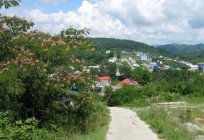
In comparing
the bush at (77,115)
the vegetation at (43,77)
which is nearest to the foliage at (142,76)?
the bush at (77,115)

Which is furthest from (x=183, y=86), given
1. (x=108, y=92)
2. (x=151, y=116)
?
(x=151, y=116)

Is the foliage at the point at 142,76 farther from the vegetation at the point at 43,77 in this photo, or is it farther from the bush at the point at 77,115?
the vegetation at the point at 43,77

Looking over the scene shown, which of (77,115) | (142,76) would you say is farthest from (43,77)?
(142,76)

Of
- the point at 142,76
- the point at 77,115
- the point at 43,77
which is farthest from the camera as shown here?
the point at 142,76

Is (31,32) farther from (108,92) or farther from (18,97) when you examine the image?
(108,92)

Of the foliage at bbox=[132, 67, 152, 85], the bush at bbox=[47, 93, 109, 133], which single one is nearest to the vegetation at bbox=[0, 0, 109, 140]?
the bush at bbox=[47, 93, 109, 133]

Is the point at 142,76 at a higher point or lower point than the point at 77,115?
lower

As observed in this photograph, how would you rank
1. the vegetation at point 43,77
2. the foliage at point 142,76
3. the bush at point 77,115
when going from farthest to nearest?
1. the foliage at point 142,76
2. the bush at point 77,115
3. the vegetation at point 43,77

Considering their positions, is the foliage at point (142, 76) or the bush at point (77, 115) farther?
the foliage at point (142, 76)

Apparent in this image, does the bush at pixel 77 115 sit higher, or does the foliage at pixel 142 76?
the bush at pixel 77 115

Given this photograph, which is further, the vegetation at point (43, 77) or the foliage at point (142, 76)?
the foliage at point (142, 76)

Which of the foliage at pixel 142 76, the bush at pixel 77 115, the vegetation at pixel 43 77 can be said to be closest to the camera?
the vegetation at pixel 43 77

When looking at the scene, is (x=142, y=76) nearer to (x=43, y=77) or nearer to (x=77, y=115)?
(x=77, y=115)

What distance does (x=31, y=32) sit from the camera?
17797 mm
